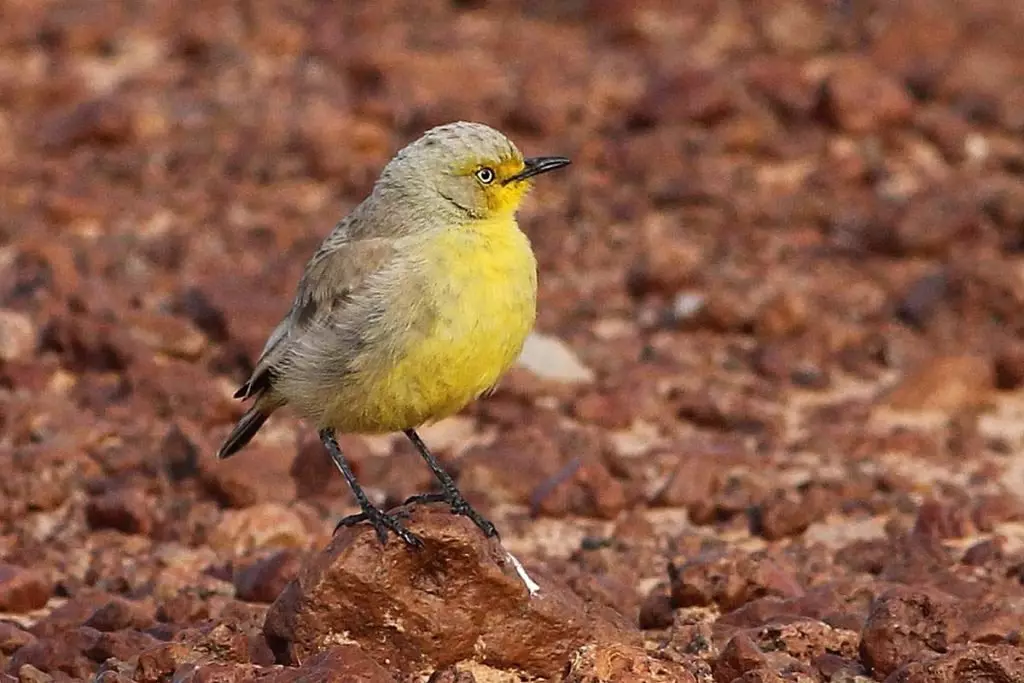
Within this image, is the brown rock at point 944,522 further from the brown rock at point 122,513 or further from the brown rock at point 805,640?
the brown rock at point 122,513

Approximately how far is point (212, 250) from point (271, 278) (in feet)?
3.08

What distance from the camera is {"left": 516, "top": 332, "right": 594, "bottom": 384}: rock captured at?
11.1 metres

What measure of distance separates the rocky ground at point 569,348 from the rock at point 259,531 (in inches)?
0.6

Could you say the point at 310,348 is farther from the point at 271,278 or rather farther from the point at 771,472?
the point at 271,278

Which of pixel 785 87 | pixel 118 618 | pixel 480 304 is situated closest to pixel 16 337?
pixel 118 618

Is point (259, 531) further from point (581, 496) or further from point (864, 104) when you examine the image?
point (864, 104)

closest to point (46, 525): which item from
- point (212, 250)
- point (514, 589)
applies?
point (514, 589)

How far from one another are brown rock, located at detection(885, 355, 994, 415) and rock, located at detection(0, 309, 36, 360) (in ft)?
15.5

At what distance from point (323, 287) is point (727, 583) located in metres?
1.93

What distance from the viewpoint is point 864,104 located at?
14773 millimetres

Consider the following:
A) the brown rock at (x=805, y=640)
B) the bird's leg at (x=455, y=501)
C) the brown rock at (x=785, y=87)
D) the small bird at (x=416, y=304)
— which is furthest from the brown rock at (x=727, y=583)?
the brown rock at (x=785, y=87)

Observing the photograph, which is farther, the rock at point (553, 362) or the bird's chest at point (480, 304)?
the rock at point (553, 362)

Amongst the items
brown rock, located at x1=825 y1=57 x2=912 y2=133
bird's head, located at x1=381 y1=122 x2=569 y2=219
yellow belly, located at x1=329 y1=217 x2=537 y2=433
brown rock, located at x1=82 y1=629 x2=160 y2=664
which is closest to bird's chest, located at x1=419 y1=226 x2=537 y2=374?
yellow belly, located at x1=329 y1=217 x2=537 y2=433

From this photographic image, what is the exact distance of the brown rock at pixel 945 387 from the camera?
10.9 metres
